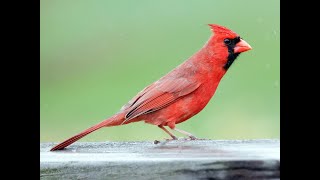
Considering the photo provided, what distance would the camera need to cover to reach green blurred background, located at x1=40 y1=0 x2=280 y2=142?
10.1 ft

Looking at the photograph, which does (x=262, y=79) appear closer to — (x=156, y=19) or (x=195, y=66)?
(x=195, y=66)

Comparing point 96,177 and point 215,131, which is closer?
point 96,177

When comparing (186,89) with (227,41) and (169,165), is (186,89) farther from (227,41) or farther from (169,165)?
(169,165)

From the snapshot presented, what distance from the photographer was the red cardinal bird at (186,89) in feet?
10.2

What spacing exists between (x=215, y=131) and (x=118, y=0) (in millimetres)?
757

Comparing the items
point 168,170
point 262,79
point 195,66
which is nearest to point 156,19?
point 195,66

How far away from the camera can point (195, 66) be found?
3.29 m

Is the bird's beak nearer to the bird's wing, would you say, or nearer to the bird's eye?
the bird's eye

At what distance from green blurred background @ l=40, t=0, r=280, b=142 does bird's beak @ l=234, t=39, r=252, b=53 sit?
0.11 ft

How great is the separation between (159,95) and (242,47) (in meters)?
0.36

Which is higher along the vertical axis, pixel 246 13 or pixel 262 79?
pixel 246 13

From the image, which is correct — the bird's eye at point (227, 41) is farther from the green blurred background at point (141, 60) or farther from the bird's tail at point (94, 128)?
the bird's tail at point (94, 128)

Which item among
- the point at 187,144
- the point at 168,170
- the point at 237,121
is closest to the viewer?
the point at 168,170

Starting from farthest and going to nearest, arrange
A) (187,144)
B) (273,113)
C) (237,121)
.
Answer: (237,121) < (273,113) < (187,144)
